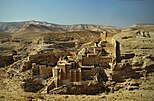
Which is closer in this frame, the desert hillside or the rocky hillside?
the desert hillside

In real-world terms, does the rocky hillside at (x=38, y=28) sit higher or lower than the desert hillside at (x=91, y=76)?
higher

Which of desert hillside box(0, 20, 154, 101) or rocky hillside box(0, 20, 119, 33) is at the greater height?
rocky hillside box(0, 20, 119, 33)

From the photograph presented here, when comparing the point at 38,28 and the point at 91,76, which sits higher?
the point at 38,28

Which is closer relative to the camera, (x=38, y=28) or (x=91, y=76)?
(x=91, y=76)

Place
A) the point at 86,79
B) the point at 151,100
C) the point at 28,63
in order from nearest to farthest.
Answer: the point at 151,100 < the point at 86,79 < the point at 28,63

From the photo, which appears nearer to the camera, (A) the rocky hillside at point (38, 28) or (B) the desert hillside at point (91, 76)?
(B) the desert hillside at point (91, 76)

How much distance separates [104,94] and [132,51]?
191 inches

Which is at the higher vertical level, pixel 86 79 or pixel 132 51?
pixel 132 51

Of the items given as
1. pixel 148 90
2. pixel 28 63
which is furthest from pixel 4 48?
pixel 148 90

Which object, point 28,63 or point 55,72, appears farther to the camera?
point 28,63

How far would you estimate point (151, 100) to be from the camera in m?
14.6

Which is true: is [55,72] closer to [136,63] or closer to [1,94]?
[1,94]

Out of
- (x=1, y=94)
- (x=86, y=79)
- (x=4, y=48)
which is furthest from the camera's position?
(x=4, y=48)

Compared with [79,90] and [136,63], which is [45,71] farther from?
[136,63]
